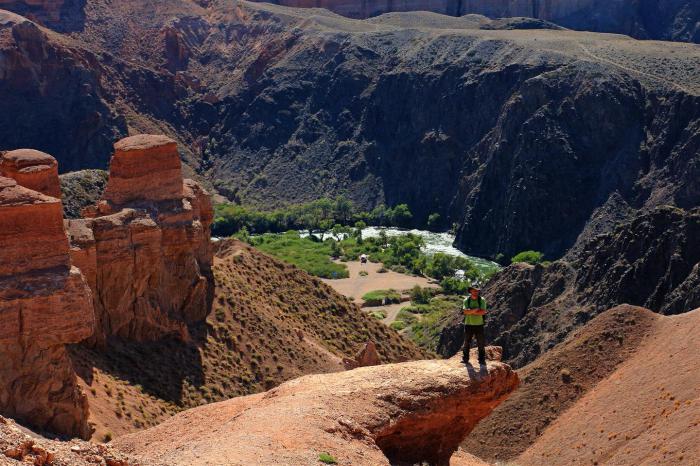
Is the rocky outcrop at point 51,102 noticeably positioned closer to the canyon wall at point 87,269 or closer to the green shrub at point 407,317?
the green shrub at point 407,317

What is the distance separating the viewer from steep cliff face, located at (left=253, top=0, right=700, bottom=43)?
595 feet

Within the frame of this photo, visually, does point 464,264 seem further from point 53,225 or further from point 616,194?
point 53,225

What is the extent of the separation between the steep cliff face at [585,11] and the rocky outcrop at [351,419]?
153837mm

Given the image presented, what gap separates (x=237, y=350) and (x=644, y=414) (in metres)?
16.0

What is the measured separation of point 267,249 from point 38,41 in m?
35.2

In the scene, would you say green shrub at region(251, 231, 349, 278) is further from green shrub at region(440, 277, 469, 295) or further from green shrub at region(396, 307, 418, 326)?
green shrub at region(396, 307, 418, 326)

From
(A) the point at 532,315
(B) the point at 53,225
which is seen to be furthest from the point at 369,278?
(B) the point at 53,225

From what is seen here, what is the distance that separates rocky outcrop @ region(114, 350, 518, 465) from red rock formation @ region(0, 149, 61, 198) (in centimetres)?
1025

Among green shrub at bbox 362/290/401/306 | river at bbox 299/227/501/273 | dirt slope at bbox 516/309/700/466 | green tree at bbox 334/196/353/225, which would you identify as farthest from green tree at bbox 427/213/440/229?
dirt slope at bbox 516/309/700/466

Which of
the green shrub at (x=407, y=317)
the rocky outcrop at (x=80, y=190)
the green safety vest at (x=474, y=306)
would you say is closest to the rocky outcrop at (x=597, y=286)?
the green shrub at (x=407, y=317)

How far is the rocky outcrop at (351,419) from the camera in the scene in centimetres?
2434

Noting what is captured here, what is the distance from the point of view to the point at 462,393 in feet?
92.9

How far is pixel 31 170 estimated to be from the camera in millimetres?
37438

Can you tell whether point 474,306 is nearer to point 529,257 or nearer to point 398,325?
point 398,325
